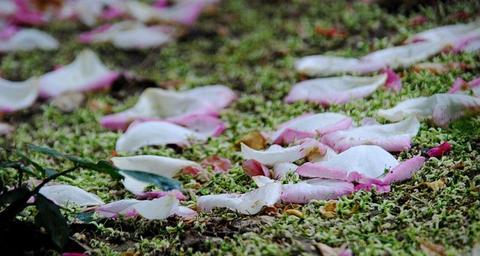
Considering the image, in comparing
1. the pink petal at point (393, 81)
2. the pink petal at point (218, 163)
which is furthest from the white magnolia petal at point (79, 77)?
the pink petal at point (393, 81)

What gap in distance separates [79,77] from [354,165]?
51.5 inches

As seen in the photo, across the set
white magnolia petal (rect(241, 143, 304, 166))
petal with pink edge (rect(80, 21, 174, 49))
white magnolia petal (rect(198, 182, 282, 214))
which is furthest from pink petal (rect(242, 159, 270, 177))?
petal with pink edge (rect(80, 21, 174, 49))

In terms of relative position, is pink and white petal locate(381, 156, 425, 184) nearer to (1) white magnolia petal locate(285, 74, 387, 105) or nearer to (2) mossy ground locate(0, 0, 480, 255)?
(2) mossy ground locate(0, 0, 480, 255)

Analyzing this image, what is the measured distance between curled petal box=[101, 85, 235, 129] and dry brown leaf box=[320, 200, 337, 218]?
2.46 ft

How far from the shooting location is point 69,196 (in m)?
1.61

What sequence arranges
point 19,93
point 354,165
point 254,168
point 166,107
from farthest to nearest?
point 19,93 → point 166,107 → point 254,168 → point 354,165

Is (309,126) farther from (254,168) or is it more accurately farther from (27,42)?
(27,42)

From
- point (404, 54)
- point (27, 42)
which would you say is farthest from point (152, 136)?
point (27, 42)

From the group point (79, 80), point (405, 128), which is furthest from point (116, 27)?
point (405, 128)

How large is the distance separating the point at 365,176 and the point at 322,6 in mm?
1632

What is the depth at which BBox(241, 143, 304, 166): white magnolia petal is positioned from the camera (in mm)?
1635

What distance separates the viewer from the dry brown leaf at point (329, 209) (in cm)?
142

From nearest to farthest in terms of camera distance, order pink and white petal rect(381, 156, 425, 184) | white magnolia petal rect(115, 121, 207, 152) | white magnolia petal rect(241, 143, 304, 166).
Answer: pink and white petal rect(381, 156, 425, 184), white magnolia petal rect(241, 143, 304, 166), white magnolia petal rect(115, 121, 207, 152)

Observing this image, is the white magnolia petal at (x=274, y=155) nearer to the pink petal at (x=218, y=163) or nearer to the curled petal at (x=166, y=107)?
the pink petal at (x=218, y=163)
